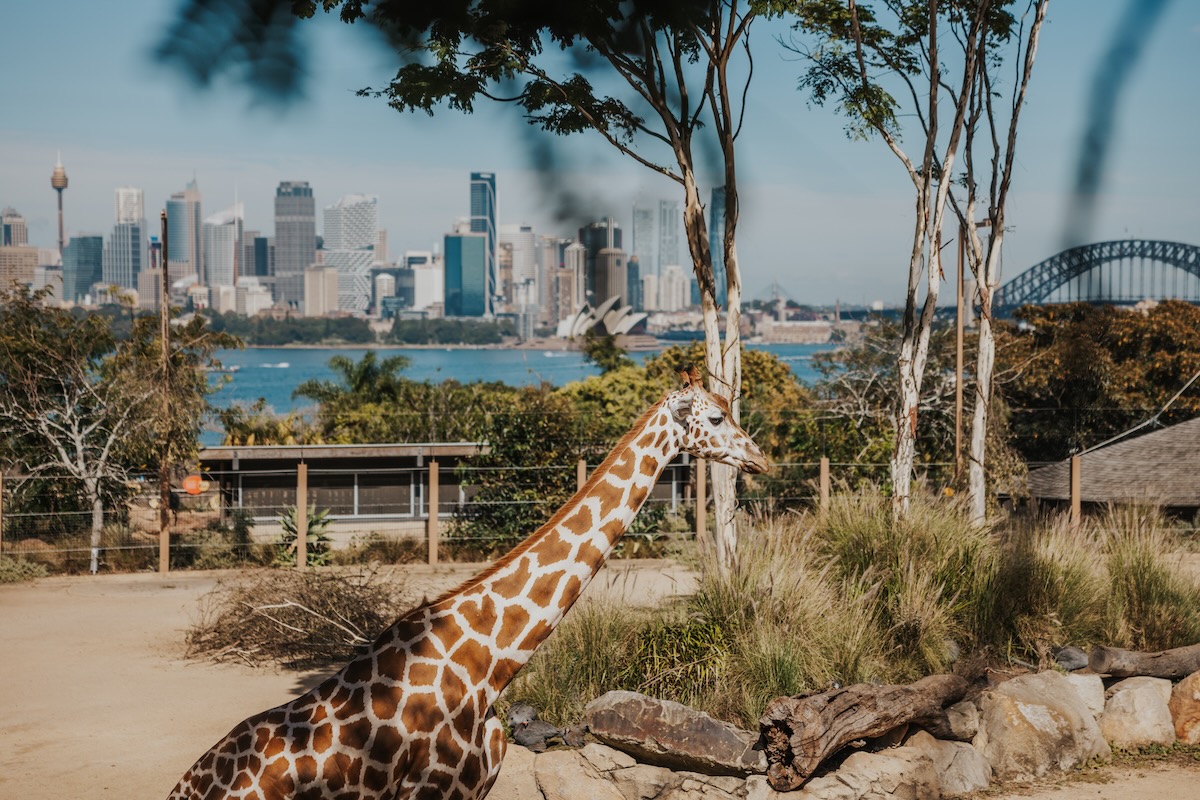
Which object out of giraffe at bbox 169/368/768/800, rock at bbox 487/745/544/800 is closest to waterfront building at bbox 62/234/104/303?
giraffe at bbox 169/368/768/800

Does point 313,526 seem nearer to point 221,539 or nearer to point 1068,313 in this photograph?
point 221,539

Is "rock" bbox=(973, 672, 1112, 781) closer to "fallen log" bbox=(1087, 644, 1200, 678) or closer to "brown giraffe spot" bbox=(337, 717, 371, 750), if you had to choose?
"fallen log" bbox=(1087, 644, 1200, 678)

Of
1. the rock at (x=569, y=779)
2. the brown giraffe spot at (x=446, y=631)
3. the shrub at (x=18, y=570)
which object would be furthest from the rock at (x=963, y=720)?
the shrub at (x=18, y=570)

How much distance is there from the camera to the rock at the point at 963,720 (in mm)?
7512

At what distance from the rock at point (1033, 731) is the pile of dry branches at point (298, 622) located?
512 centimetres

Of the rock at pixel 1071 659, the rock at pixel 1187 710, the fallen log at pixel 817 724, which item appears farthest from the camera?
the rock at pixel 1071 659

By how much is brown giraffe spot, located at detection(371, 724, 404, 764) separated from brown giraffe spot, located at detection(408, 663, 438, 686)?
0.64ft

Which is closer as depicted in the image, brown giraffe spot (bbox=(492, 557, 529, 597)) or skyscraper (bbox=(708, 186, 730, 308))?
brown giraffe spot (bbox=(492, 557, 529, 597))

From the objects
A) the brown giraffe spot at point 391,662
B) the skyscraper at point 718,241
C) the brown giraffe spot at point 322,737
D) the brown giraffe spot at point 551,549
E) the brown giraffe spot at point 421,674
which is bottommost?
the brown giraffe spot at point 322,737

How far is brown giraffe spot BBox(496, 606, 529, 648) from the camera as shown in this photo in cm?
448

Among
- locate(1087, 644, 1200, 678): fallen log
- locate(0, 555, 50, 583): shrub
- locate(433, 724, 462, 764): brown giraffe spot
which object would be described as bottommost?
locate(0, 555, 50, 583): shrub

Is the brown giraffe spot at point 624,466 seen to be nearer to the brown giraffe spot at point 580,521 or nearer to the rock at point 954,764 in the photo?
the brown giraffe spot at point 580,521

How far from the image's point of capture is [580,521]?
15.9 ft

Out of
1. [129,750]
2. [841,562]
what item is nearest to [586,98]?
[841,562]
